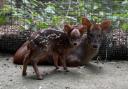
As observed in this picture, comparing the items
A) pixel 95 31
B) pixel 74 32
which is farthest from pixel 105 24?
pixel 74 32

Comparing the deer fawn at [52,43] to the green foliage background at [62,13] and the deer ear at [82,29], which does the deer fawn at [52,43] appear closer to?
the deer ear at [82,29]

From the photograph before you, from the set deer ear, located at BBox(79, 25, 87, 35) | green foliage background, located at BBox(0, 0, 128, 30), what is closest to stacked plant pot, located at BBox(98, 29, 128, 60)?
green foliage background, located at BBox(0, 0, 128, 30)

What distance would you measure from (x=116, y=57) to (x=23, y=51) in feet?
3.89

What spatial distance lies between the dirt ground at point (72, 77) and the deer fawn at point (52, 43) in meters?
0.13

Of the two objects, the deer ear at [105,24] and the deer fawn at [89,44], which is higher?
the deer ear at [105,24]

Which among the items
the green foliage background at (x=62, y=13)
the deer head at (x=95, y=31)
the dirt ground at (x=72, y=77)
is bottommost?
the dirt ground at (x=72, y=77)

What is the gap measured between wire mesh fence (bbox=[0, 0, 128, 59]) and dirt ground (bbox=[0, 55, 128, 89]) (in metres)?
0.34

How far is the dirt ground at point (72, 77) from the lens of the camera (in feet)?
13.3

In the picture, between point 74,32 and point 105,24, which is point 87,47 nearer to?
point 105,24

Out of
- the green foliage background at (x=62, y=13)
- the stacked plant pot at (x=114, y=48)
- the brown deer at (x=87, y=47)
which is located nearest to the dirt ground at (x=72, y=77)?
the brown deer at (x=87, y=47)

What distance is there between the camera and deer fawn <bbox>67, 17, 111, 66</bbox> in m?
4.55

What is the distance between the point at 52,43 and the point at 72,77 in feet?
1.36

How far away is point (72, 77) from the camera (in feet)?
14.3

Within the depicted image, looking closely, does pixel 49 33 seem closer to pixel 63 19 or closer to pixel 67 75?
pixel 67 75
